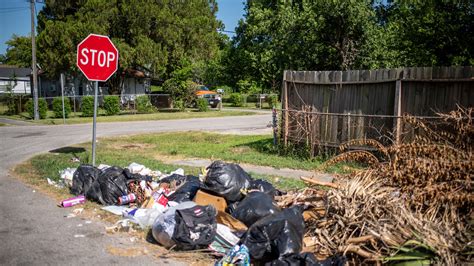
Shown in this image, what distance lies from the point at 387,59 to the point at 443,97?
11915 millimetres

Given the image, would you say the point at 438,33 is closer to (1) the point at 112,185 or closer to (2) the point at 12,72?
(1) the point at 112,185

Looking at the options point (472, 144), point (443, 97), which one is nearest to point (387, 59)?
point (443, 97)

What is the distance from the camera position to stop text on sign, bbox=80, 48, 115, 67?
8734 millimetres

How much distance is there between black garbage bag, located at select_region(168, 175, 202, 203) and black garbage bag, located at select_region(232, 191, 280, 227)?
3.69 ft

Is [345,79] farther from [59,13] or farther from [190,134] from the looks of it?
[59,13]

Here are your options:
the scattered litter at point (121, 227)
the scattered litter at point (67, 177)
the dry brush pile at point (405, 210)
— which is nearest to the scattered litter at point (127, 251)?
the scattered litter at point (121, 227)

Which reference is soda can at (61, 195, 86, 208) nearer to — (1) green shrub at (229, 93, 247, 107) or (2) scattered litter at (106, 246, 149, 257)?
(2) scattered litter at (106, 246, 149, 257)

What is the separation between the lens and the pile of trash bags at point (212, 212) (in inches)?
173

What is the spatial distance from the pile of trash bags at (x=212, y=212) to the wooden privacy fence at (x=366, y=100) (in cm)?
401

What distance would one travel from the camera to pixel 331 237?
186 inches

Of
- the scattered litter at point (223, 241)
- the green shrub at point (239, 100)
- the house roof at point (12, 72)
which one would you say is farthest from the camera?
the house roof at point (12, 72)

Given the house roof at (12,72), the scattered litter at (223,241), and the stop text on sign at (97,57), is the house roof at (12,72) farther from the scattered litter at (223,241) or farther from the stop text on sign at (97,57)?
the scattered litter at (223,241)

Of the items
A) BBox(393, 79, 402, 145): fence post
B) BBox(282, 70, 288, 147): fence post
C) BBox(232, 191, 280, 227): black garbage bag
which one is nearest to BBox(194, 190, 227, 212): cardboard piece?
BBox(232, 191, 280, 227): black garbage bag

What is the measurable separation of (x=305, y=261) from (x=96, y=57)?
6804 millimetres
